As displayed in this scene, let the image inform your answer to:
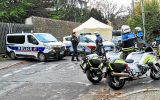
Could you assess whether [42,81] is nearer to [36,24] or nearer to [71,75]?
[71,75]

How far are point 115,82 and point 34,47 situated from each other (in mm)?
13430

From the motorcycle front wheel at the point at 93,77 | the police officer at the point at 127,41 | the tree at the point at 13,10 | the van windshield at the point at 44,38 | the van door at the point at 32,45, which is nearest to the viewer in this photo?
the motorcycle front wheel at the point at 93,77

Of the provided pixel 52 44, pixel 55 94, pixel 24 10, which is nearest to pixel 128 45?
pixel 55 94

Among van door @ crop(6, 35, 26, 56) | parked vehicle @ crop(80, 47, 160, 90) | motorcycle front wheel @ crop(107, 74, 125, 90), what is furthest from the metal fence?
motorcycle front wheel @ crop(107, 74, 125, 90)

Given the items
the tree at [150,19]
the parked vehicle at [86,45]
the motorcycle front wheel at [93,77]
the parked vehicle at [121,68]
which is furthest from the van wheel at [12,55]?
the motorcycle front wheel at [93,77]

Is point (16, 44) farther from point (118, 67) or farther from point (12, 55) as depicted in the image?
point (118, 67)

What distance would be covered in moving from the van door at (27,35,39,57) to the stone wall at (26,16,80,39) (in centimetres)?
870

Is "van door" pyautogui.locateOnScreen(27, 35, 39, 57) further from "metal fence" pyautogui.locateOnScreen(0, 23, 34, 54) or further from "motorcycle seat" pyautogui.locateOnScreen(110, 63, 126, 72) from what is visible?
"motorcycle seat" pyautogui.locateOnScreen(110, 63, 126, 72)

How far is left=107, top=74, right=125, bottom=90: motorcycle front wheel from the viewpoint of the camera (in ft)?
39.3

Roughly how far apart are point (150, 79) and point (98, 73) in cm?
178

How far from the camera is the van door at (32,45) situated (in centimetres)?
2489

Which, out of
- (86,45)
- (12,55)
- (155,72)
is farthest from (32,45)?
(155,72)

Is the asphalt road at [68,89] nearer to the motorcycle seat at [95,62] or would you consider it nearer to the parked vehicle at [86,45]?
the motorcycle seat at [95,62]

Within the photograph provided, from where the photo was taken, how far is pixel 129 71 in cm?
1227
